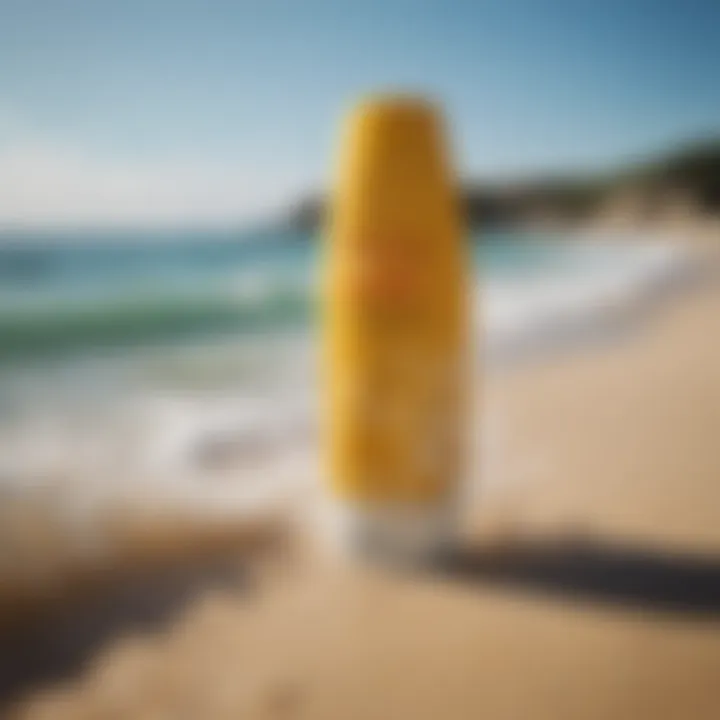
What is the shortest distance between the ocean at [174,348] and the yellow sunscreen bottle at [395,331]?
101mm

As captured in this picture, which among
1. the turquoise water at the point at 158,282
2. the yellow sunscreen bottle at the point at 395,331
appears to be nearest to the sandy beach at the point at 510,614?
the yellow sunscreen bottle at the point at 395,331

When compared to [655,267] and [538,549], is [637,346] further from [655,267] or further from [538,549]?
[538,549]

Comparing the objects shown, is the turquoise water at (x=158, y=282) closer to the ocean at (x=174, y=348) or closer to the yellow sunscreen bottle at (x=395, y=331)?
the ocean at (x=174, y=348)

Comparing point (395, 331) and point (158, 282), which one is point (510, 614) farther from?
point (158, 282)

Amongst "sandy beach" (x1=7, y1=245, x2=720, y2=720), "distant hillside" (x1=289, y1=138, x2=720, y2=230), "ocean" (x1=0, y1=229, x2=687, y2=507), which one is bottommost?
"sandy beach" (x1=7, y1=245, x2=720, y2=720)

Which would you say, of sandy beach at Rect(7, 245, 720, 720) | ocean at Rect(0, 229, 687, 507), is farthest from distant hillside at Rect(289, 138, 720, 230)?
sandy beach at Rect(7, 245, 720, 720)

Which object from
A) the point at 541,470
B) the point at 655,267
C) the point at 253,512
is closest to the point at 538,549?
the point at 541,470

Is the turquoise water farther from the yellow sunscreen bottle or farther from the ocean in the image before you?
the yellow sunscreen bottle

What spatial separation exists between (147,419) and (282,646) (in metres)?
0.25

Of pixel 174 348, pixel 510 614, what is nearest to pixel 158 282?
pixel 174 348

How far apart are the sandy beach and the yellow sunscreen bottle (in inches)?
1.9

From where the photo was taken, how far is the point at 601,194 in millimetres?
789

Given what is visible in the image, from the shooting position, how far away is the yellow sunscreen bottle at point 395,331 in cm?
55

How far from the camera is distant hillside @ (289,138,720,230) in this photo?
27.9 inches
